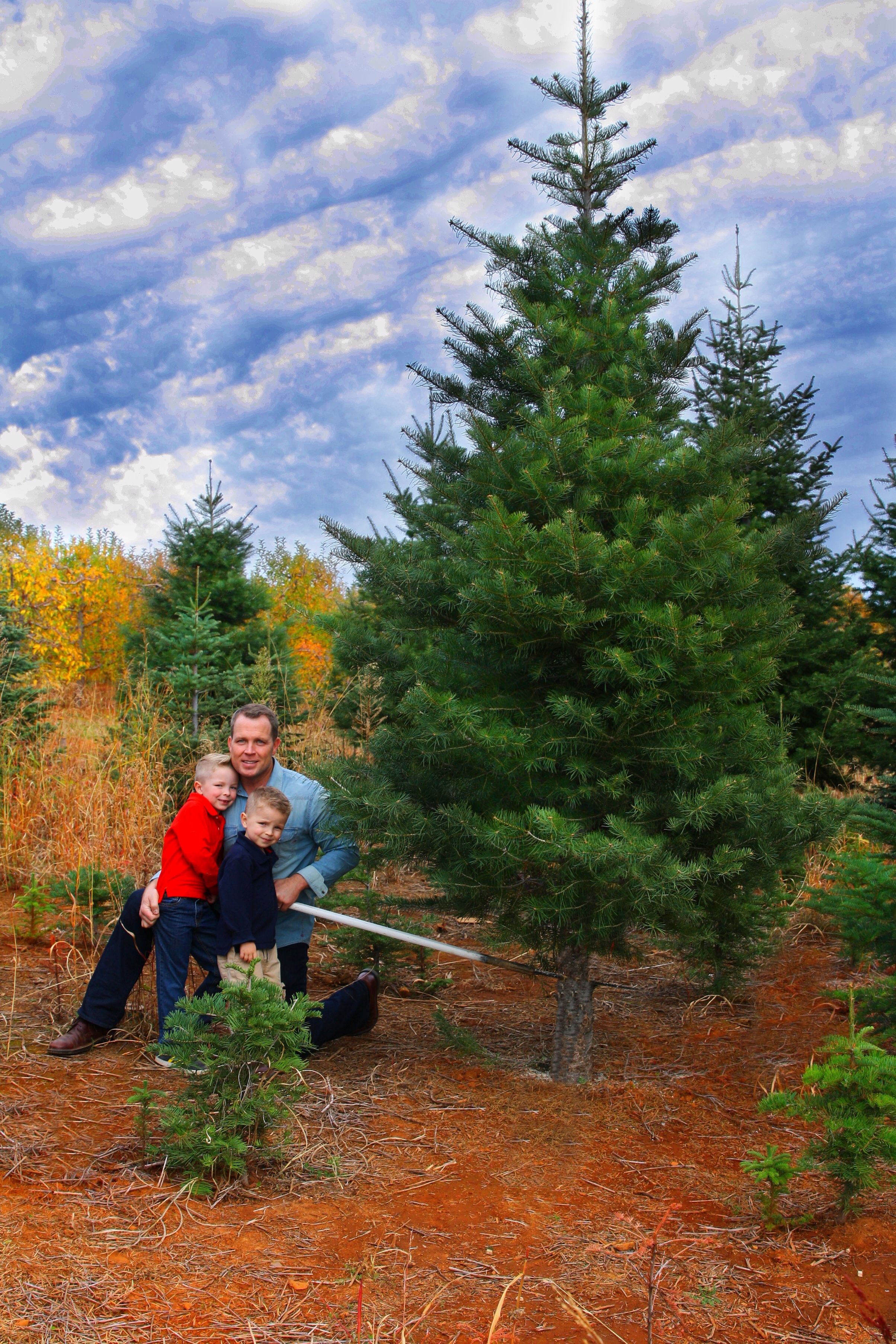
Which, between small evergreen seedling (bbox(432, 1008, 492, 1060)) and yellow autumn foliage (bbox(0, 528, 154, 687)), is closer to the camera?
small evergreen seedling (bbox(432, 1008, 492, 1060))

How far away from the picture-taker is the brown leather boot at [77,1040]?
3980 mm

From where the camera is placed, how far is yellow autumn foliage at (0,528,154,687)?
13766 mm

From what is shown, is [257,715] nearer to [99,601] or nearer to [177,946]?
[177,946]

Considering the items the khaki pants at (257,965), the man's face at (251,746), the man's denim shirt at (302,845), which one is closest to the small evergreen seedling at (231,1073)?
the khaki pants at (257,965)

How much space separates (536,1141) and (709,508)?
7.29ft

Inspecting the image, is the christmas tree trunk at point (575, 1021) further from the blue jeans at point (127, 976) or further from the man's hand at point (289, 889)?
the man's hand at point (289, 889)

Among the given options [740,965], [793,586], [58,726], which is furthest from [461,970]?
[58,726]

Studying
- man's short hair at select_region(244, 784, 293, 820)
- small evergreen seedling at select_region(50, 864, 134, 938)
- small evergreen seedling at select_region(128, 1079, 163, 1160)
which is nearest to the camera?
small evergreen seedling at select_region(128, 1079, 163, 1160)

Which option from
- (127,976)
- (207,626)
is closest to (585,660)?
(127,976)

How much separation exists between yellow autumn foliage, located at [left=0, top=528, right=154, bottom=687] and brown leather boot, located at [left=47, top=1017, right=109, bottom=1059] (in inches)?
288

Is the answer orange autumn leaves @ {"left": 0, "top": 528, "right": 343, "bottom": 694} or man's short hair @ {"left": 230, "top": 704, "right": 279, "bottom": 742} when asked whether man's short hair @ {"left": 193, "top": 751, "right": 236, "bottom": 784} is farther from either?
orange autumn leaves @ {"left": 0, "top": 528, "right": 343, "bottom": 694}

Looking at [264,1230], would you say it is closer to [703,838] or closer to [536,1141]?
[536,1141]

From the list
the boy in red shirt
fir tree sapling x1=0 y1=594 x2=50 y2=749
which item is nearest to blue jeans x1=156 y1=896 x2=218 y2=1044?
the boy in red shirt

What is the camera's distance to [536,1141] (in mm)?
3330
